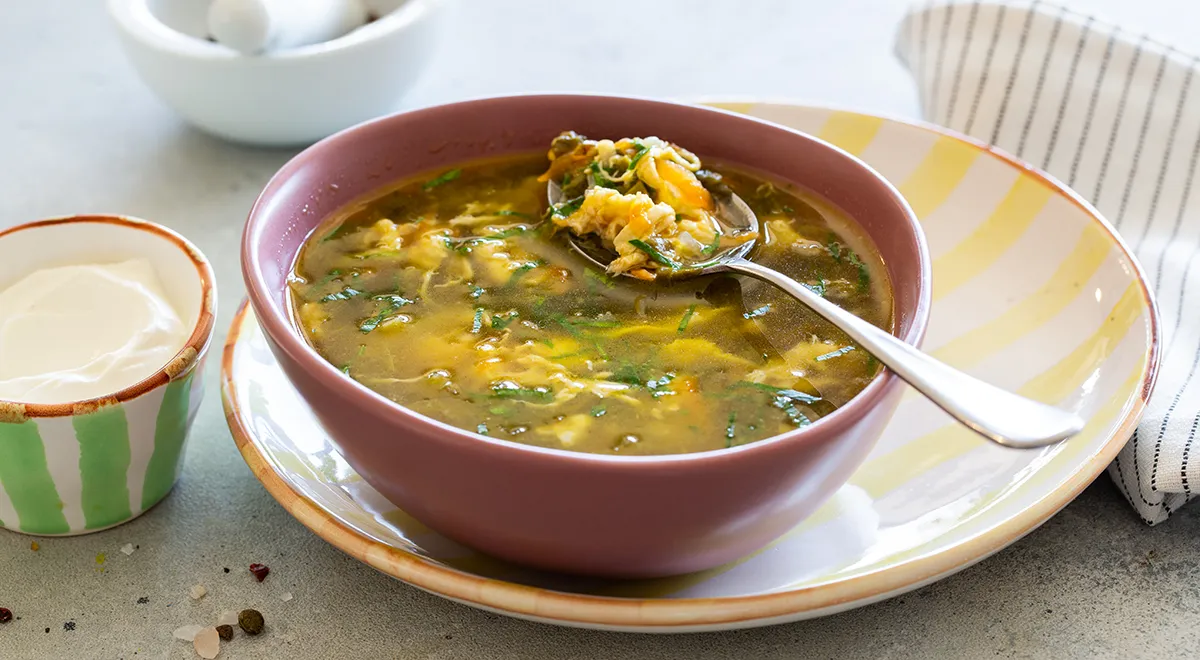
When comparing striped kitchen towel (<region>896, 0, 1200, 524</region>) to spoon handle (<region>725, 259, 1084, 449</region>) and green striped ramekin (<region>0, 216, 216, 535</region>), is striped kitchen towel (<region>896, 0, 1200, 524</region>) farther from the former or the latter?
green striped ramekin (<region>0, 216, 216, 535</region>)

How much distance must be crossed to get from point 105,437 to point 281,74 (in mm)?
1445

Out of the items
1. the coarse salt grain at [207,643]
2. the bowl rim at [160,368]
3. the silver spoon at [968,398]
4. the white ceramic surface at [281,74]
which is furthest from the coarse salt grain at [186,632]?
the white ceramic surface at [281,74]

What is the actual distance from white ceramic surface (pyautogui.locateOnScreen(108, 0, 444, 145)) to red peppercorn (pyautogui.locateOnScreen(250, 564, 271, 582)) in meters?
1.59

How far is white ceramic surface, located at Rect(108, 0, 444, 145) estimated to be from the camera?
3.18 m

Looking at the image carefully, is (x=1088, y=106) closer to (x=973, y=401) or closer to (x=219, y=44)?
(x=973, y=401)

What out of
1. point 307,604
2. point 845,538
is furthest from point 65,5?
point 845,538

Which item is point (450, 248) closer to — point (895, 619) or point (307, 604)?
point (307, 604)

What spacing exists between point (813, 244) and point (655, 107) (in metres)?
0.49

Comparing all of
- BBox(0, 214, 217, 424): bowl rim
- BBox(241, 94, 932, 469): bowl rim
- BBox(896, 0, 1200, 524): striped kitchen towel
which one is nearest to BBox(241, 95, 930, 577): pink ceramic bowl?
BBox(241, 94, 932, 469): bowl rim

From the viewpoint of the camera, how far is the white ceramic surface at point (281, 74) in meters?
3.18

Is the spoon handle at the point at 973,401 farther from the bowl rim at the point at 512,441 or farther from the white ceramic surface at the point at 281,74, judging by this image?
the white ceramic surface at the point at 281,74

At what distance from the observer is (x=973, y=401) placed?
166 cm

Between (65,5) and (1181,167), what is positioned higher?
(1181,167)

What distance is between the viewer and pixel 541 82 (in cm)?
396
